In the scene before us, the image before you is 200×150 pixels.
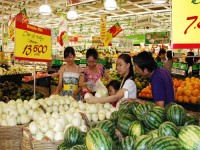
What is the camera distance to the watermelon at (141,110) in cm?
223

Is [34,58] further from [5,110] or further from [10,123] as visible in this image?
[10,123]

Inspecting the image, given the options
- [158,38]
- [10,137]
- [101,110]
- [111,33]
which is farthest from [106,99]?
[158,38]

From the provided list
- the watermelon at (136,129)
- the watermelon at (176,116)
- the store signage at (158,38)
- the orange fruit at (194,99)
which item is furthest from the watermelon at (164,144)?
the store signage at (158,38)

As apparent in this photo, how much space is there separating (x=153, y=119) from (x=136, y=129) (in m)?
0.16

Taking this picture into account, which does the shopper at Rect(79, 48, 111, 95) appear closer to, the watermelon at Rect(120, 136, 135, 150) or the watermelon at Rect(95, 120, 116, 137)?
the watermelon at Rect(95, 120, 116, 137)

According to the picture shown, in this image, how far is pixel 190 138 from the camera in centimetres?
161

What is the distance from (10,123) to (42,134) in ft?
1.69

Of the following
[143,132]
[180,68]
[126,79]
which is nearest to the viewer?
[143,132]

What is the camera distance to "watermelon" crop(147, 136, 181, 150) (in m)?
1.47

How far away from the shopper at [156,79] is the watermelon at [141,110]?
3.29ft

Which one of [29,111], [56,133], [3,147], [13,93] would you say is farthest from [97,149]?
[13,93]

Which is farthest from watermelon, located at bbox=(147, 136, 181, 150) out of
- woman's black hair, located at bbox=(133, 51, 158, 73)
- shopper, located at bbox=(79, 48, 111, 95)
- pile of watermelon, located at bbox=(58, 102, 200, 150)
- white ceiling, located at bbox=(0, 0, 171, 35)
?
white ceiling, located at bbox=(0, 0, 171, 35)

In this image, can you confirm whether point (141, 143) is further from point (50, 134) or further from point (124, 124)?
point (50, 134)

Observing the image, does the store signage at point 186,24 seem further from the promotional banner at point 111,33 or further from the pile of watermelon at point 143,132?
the promotional banner at point 111,33
